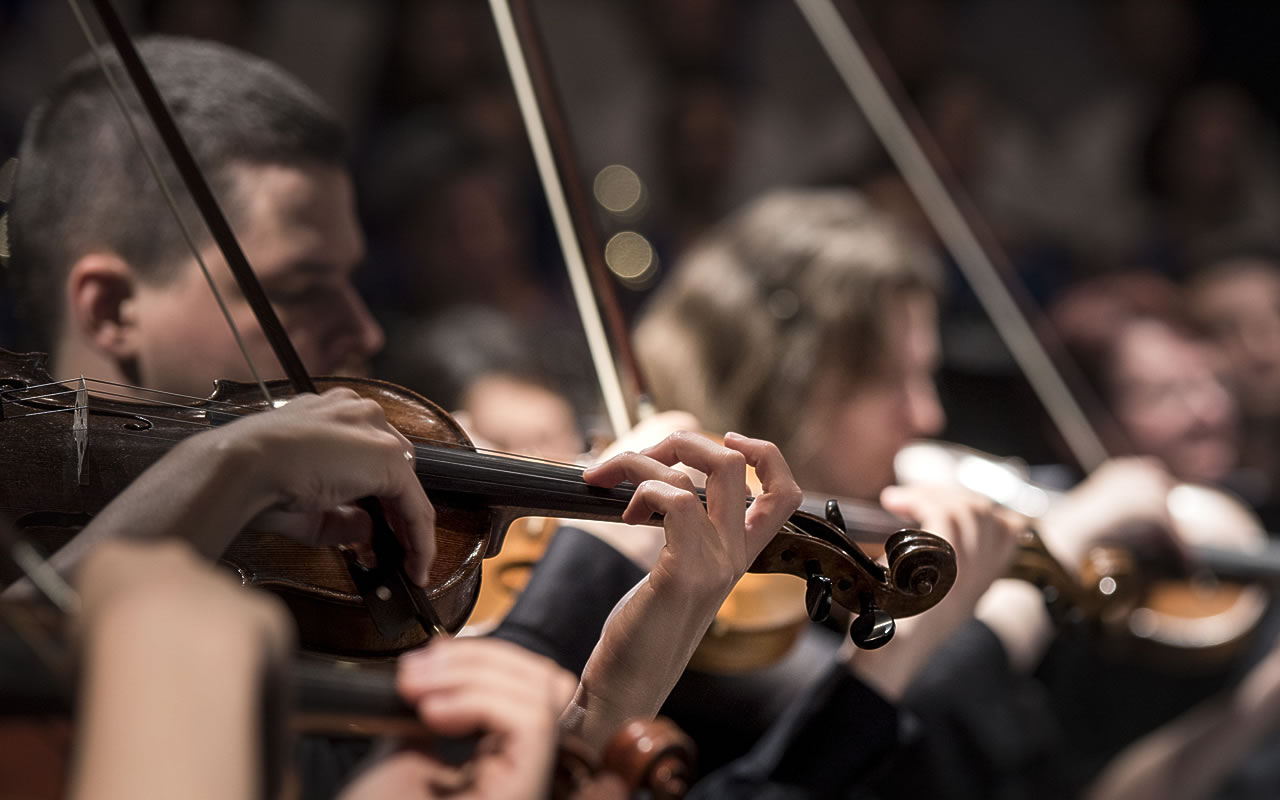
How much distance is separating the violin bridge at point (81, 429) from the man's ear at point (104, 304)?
8 cm

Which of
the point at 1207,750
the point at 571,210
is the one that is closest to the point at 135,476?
the point at 571,210

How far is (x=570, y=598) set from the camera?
69 centimetres

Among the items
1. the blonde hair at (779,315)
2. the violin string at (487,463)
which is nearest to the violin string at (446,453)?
the violin string at (487,463)

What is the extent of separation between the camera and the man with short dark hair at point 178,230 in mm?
596

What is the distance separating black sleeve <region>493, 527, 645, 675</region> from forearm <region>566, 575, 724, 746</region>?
16 millimetres

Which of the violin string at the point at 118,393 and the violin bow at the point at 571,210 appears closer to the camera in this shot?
the violin string at the point at 118,393

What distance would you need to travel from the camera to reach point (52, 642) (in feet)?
1.04

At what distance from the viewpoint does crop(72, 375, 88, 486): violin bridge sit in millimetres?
496

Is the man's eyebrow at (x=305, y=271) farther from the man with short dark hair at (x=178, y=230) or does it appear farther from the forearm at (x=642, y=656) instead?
the forearm at (x=642, y=656)

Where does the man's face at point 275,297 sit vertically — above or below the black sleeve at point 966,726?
above

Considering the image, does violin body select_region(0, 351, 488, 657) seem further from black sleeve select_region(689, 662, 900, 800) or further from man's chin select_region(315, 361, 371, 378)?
black sleeve select_region(689, 662, 900, 800)

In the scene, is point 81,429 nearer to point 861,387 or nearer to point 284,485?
point 284,485

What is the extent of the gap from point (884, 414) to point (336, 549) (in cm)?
74

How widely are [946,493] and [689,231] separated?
5.29ft
